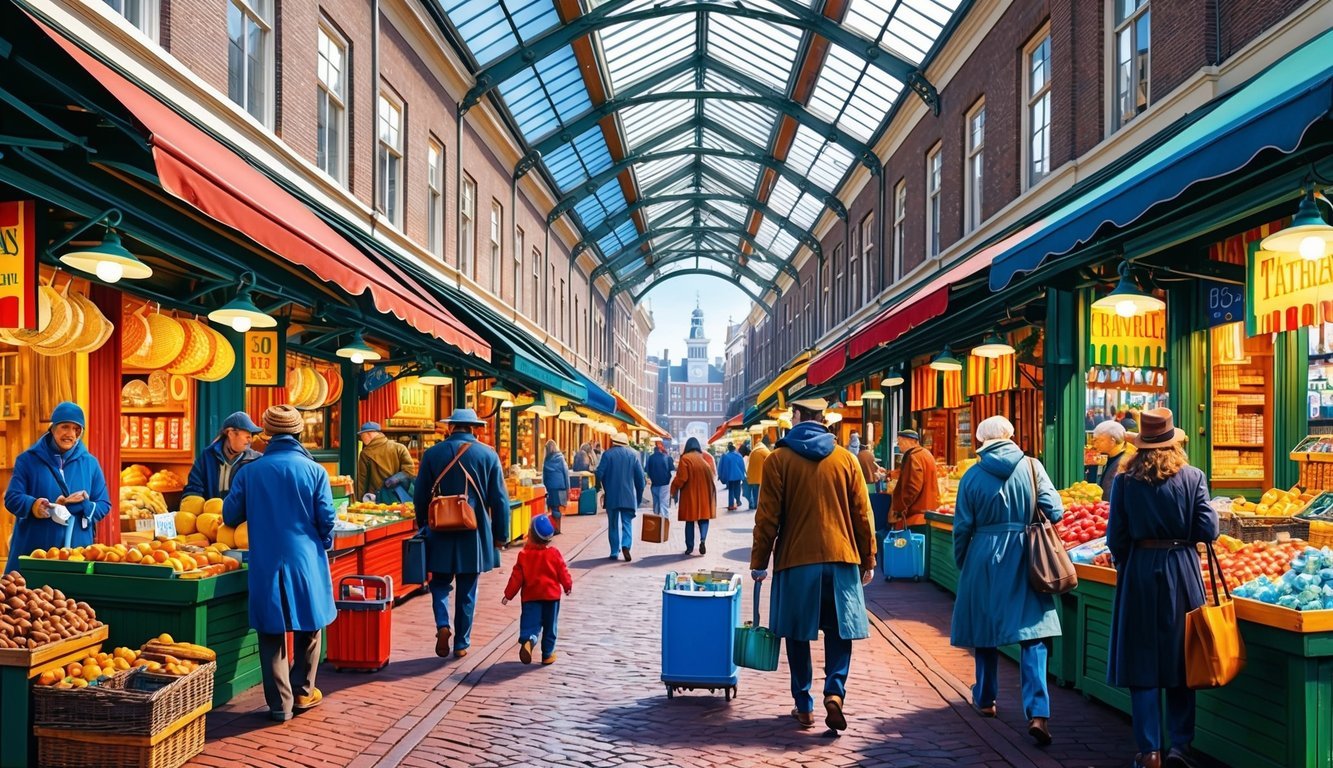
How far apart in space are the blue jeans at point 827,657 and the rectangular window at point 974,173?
1214 centimetres

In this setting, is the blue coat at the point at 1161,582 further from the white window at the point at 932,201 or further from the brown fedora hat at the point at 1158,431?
the white window at the point at 932,201

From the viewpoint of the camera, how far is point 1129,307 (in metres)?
7.03

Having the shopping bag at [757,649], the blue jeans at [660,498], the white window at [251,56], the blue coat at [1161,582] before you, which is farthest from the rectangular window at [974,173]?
the blue coat at [1161,582]

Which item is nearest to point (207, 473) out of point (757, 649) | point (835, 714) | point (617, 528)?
point (757, 649)

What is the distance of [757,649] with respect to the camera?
586 centimetres

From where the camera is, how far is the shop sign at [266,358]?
9977 mm

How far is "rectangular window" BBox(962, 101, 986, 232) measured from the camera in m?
16.4

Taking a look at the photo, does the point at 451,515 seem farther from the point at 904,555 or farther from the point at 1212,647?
the point at 904,555

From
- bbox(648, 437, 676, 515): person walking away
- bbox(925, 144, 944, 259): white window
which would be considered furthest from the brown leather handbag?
bbox(925, 144, 944, 259): white window

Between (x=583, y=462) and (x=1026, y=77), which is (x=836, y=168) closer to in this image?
(x=583, y=462)

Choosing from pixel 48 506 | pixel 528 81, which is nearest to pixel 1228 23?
pixel 48 506

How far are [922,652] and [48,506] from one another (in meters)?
6.17

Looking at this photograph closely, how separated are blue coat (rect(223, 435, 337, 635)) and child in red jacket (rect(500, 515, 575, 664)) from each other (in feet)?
5.43

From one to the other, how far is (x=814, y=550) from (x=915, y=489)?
629cm
